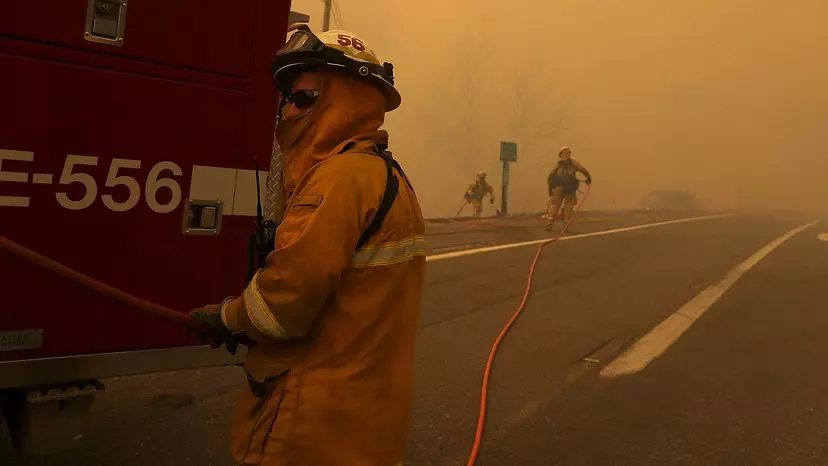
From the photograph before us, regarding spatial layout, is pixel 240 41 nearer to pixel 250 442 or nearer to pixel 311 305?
pixel 311 305

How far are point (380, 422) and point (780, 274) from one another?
964 cm

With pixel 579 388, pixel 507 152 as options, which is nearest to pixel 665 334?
pixel 579 388

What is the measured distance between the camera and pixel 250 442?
165 centimetres

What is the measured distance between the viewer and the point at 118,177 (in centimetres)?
183

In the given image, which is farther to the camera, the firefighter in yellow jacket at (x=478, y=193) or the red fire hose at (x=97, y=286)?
the firefighter in yellow jacket at (x=478, y=193)

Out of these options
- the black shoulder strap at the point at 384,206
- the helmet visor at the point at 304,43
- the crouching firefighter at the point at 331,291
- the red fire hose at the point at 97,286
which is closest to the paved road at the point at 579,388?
the red fire hose at the point at 97,286

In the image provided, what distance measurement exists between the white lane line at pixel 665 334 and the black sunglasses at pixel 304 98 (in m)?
3.47

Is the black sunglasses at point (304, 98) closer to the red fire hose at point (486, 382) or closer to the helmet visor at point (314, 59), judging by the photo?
the helmet visor at point (314, 59)

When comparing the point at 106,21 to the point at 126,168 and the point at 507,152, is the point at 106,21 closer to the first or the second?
the point at 126,168

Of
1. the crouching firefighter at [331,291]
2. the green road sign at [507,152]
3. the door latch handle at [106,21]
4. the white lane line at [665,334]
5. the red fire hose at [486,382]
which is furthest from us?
the green road sign at [507,152]

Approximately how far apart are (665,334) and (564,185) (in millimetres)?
8759

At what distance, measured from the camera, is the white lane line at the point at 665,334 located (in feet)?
15.4

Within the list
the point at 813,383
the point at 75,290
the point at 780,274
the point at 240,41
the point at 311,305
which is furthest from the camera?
the point at 780,274

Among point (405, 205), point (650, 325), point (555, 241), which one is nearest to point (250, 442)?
point (405, 205)
